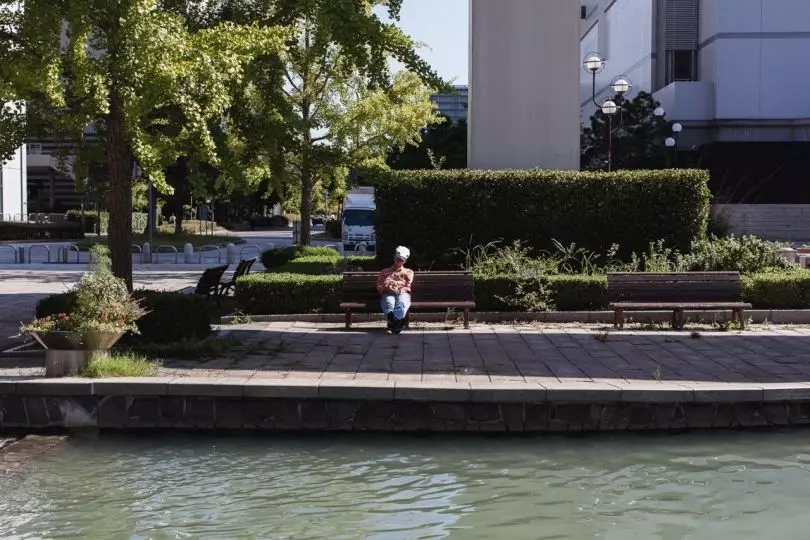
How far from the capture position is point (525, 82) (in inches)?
706

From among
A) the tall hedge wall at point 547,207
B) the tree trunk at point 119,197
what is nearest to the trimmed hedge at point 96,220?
the tall hedge wall at point 547,207

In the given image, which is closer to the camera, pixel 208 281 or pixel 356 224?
pixel 208 281

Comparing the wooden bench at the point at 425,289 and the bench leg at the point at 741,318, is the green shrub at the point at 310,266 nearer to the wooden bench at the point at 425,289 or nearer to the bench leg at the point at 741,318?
the wooden bench at the point at 425,289

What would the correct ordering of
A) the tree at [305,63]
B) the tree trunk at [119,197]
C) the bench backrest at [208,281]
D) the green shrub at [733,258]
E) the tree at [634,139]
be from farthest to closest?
the tree at [634,139], the green shrub at [733,258], the bench backrest at [208,281], the tree at [305,63], the tree trunk at [119,197]

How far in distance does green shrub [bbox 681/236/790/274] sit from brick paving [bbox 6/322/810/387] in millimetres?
2385

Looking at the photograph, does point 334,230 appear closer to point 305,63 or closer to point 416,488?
point 305,63

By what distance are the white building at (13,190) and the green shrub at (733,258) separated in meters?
47.9

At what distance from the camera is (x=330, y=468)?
7.34 meters

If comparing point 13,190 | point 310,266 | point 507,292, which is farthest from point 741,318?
point 13,190

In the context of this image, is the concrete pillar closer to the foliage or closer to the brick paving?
the brick paving

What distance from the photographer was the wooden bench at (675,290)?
12.7m

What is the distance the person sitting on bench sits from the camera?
485 inches

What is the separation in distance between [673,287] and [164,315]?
7157mm

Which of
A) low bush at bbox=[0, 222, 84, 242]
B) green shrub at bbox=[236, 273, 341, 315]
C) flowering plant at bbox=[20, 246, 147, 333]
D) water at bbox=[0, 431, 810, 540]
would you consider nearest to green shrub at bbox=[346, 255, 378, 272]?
green shrub at bbox=[236, 273, 341, 315]
